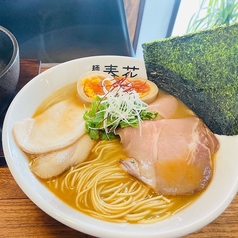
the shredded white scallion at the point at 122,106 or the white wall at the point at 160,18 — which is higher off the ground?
the shredded white scallion at the point at 122,106

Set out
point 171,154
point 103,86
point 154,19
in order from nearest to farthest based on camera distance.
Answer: point 171,154 → point 103,86 → point 154,19

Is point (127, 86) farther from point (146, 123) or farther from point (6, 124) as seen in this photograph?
point (6, 124)

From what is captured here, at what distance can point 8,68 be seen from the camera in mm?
1265

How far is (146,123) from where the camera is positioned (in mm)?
1350

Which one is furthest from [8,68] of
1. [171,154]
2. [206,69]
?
[206,69]

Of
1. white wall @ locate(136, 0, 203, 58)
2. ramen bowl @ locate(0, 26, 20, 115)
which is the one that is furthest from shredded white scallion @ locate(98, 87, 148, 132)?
white wall @ locate(136, 0, 203, 58)

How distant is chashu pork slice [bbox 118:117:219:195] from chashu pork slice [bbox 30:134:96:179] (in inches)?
6.1

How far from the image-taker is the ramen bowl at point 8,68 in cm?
127

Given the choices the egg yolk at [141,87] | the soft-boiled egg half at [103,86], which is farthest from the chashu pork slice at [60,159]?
the egg yolk at [141,87]

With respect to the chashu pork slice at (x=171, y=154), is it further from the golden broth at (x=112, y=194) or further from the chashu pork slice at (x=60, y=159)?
the chashu pork slice at (x=60, y=159)

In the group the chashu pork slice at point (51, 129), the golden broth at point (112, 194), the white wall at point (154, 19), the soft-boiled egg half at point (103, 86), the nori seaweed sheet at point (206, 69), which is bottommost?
the white wall at point (154, 19)

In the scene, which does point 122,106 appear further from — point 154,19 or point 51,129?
point 154,19

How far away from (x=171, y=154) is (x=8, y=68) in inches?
27.1

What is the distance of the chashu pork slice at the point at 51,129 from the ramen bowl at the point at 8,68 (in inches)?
5.1
